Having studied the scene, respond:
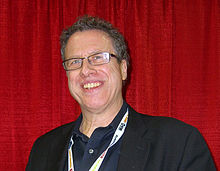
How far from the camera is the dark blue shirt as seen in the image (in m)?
1.51

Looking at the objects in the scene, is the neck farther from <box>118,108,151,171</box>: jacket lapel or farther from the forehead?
the forehead

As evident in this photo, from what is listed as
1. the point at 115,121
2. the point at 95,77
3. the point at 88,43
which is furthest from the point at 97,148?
the point at 88,43

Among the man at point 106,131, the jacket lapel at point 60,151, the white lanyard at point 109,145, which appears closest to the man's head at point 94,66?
the man at point 106,131

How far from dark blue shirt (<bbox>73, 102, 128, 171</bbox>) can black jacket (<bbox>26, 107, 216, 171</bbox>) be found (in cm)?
7

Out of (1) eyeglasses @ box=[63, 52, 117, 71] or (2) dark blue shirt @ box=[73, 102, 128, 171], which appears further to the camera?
(1) eyeglasses @ box=[63, 52, 117, 71]

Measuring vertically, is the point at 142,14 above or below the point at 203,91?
above

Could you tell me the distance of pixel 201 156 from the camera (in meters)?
1.42

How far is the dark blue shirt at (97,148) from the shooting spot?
59.3 inches

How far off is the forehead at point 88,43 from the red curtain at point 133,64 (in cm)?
55

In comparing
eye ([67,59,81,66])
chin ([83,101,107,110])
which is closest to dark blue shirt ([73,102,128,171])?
chin ([83,101,107,110])

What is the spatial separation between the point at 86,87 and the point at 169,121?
2.00 ft

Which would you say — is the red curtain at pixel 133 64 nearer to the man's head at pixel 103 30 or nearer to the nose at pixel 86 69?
the man's head at pixel 103 30

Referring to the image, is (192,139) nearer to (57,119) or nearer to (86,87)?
(86,87)

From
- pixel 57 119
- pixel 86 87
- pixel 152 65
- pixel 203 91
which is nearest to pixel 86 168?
pixel 86 87
